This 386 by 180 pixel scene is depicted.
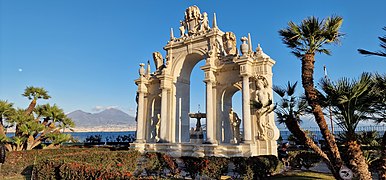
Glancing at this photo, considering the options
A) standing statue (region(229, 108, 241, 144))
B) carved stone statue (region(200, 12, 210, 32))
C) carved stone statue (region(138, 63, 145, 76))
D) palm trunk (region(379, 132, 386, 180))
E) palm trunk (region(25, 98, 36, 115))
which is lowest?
palm trunk (region(379, 132, 386, 180))

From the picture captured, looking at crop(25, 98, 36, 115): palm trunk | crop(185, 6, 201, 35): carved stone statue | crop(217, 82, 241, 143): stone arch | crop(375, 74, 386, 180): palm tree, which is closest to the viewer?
crop(375, 74, 386, 180): palm tree

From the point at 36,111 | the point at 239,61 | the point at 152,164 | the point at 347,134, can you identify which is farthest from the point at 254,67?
the point at 36,111

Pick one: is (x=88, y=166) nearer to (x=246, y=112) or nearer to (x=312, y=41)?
(x=312, y=41)

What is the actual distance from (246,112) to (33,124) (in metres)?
14.3

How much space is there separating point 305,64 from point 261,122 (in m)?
8.14

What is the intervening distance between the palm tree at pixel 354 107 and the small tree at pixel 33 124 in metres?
17.9

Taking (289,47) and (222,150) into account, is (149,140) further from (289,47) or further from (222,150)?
(289,47)

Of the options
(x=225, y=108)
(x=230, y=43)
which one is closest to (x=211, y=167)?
(x=225, y=108)

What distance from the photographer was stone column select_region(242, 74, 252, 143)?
16.2m

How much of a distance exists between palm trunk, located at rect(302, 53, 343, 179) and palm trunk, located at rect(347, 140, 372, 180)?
20.8 inches

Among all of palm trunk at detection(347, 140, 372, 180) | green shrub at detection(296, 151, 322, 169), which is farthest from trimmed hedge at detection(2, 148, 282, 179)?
palm trunk at detection(347, 140, 372, 180)

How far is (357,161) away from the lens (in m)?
7.10

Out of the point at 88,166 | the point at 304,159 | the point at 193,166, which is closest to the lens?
the point at 88,166

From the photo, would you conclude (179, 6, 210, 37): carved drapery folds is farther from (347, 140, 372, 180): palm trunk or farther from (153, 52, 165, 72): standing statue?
(347, 140, 372, 180): palm trunk
